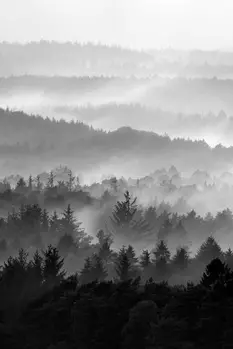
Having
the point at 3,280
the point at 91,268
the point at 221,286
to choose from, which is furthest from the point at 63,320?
the point at 91,268

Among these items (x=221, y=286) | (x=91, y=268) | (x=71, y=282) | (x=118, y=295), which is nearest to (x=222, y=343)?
(x=221, y=286)

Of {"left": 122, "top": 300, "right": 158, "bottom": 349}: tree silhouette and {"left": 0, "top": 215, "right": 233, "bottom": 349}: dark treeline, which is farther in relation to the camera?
{"left": 122, "top": 300, "right": 158, "bottom": 349}: tree silhouette

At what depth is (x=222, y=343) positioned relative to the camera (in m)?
67.8

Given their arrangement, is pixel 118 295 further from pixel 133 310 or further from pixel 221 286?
pixel 221 286

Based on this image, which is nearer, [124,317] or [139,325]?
[139,325]

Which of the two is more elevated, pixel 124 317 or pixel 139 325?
pixel 124 317

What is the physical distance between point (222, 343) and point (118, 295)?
23.2 m

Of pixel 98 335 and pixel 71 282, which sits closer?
pixel 98 335

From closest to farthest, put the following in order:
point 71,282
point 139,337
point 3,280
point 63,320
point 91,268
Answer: point 139,337 → point 63,320 → point 71,282 → point 3,280 → point 91,268

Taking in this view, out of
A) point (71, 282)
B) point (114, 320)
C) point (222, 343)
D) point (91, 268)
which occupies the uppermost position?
point (91, 268)

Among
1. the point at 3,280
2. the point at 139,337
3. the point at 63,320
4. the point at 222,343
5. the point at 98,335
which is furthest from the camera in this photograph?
the point at 3,280

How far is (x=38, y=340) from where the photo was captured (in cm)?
8594

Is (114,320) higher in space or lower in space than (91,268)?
lower

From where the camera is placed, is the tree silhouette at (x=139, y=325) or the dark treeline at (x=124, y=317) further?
the tree silhouette at (x=139, y=325)
